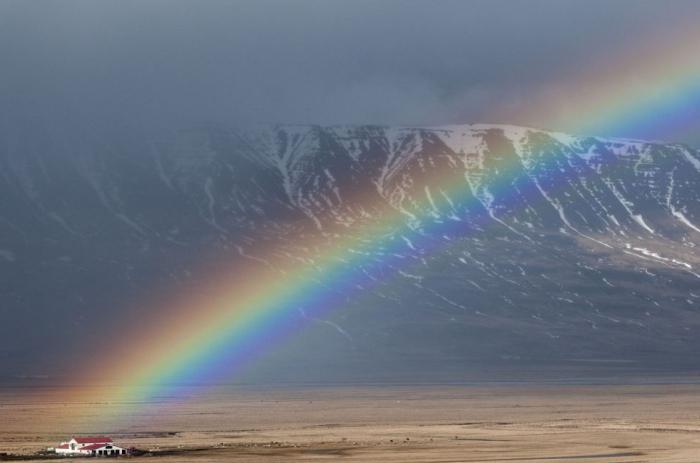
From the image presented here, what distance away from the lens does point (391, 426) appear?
13200 centimetres

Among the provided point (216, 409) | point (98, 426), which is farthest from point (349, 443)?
point (216, 409)

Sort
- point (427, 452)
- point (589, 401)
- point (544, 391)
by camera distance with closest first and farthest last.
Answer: point (427, 452) < point (589, 401) < point (544, 391)

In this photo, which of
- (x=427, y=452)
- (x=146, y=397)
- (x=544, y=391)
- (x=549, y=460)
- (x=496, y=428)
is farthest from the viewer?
(x=544, y=391)

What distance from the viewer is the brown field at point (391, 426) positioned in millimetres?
102375

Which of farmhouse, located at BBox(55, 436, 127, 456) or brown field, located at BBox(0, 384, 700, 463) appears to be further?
farmhouse, located at BBox(55, 436, 127, 456)

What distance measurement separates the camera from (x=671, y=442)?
112m

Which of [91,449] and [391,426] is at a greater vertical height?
[391,426]

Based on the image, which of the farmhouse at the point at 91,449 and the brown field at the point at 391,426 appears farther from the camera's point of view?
the farmhouse at the point at 91,449

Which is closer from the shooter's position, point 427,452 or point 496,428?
point 427,452

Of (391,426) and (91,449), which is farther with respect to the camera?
(391,426)

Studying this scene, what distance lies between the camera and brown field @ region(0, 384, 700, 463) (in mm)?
102375

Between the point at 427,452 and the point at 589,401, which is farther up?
the point at 589,401

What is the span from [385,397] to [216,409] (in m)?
32.8

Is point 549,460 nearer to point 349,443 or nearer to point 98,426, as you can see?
point 349,443
